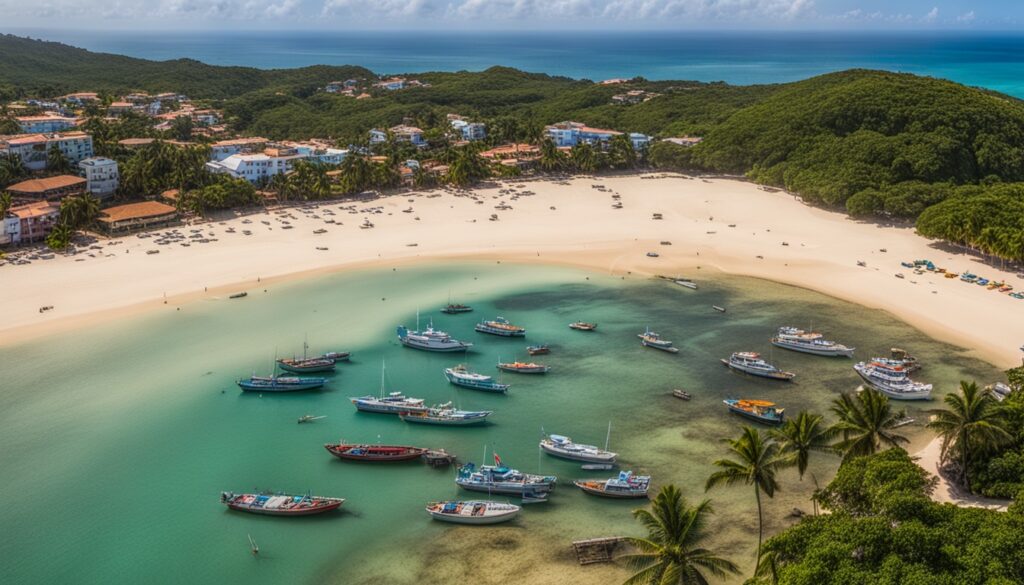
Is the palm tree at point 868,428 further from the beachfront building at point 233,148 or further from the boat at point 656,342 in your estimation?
the beachfront building at point 233,148

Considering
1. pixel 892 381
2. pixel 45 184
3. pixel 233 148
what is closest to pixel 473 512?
pixel 892 381

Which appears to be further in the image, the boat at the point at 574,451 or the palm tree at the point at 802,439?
the boat at the point at 574,451

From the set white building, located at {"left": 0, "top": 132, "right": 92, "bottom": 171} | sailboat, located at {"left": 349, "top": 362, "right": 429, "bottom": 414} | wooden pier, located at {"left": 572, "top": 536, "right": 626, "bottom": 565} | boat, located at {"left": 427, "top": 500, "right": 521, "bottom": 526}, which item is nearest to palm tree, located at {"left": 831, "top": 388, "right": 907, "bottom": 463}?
wooden pier, located at {"left": 572, "top": 536, "right": 626, "bottom": 565}

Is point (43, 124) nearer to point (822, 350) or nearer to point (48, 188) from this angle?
point (48, 188)

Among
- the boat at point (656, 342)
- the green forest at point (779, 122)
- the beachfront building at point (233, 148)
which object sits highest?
the green forest at point (779, 122)

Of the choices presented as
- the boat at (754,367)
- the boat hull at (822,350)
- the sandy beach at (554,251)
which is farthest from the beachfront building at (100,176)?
the boat hull at (822,350)

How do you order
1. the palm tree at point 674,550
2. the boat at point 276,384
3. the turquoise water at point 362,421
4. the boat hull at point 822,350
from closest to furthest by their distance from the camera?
1. the palm tree at point 674,550
2. the turquoise water at point 362,421
3. the boat at point 276,384
4. the boat hull at point 822,350
